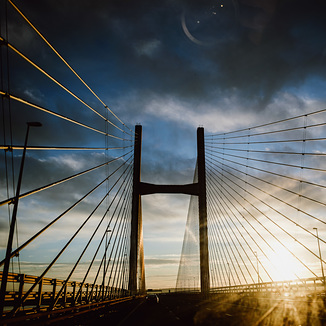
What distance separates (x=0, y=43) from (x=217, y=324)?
10122mm

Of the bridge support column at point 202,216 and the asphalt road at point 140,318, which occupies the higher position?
the bridge support column at point 202,216

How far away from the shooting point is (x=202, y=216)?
90.5 ft

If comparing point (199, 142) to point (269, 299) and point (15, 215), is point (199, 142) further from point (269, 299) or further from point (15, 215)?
point (15, 215)

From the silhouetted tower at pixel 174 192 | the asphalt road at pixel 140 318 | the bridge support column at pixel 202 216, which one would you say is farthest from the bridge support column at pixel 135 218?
the bridge support column at pixel 202 216

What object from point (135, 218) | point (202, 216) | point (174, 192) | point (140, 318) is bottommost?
point (140, 318)

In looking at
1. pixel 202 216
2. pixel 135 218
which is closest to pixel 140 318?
pixel 135 218

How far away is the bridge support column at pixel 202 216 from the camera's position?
26.8 metres

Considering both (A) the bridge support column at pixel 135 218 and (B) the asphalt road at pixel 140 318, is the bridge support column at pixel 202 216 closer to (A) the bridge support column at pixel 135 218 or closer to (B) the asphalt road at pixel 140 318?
(A) the bridge support column at pixel 135 218

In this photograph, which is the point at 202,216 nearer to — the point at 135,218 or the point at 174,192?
the point at 174,192

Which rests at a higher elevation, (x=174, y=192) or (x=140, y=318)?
(x=174, y=192)

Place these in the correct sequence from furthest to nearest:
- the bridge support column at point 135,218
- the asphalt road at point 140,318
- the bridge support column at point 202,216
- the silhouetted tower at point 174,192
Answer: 1. the bridge support column at point 135,218
2. the silhouetted tower at point 174,192
3. the bridge support column at point 202,216
4. the asphalt road at point 140,318

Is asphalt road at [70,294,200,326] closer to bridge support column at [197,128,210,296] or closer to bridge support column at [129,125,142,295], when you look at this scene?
bridge support column at [129,125,142,295]

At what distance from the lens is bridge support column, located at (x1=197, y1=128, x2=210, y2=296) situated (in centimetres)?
2675

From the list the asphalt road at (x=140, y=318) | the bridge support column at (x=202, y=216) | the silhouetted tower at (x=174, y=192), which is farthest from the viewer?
the silhouetted tower at (x=174, y=192)
